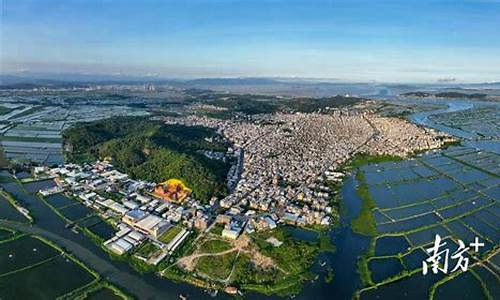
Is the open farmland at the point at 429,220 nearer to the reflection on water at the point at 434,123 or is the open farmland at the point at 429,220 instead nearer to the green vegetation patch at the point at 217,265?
the green vegetation patch at the point at 217,265

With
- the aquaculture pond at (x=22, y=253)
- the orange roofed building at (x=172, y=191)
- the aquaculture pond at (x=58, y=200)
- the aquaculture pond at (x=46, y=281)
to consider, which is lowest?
the aquaculture pond at (x=46, y=281)

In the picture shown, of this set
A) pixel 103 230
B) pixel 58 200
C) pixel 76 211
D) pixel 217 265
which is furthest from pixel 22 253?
pixel 217 265

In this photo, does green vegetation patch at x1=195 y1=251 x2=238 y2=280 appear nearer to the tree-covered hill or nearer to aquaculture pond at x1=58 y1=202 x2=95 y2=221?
the tree-covered hill

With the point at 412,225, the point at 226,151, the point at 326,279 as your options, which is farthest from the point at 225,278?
the point at 226,151

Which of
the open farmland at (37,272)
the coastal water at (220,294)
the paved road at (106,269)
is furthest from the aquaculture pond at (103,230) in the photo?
the open farmland at (37,272)

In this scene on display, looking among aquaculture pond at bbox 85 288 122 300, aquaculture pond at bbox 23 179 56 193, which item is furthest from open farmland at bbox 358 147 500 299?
aquaculture pond at bbox 23 179 56 193

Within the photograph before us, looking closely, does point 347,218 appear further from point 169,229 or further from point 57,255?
point 57,255
